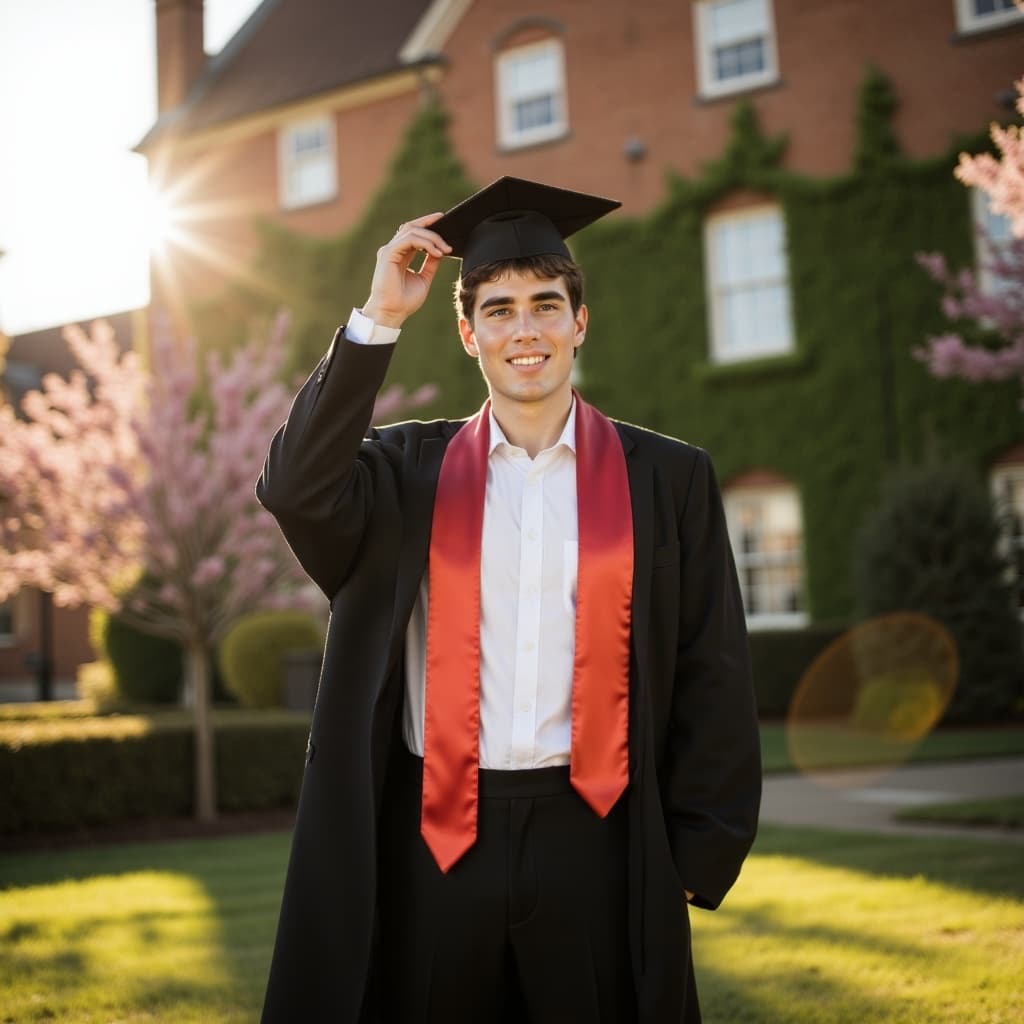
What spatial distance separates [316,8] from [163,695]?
13.1 metres

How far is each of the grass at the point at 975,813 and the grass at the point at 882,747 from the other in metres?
2.43

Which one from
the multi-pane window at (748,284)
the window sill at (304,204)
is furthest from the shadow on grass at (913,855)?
the window sill at (304,204)

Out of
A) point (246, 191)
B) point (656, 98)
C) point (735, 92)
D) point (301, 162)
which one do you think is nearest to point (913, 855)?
point (735, 92)

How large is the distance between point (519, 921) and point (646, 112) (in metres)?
16.4

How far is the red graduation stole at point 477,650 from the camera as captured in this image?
99.6 inches

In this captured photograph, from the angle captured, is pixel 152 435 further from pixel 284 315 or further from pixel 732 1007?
pixel 732 1007

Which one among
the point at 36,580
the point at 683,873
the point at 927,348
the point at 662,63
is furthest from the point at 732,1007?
the point at 662,63

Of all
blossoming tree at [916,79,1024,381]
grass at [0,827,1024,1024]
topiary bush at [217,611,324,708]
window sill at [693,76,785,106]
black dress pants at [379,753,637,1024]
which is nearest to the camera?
black dress pants at [379,753,637,1024]

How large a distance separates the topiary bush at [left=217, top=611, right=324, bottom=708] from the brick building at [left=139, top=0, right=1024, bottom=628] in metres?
5.53

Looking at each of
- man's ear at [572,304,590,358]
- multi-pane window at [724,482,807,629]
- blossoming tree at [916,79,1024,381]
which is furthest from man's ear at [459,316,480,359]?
multi-pane window at [724,482,807,629]

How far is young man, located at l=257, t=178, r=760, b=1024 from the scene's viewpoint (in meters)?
2.50

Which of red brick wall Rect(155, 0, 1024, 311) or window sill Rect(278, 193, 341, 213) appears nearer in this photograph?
red brick wall Rect(155, 0, 1024, 311)

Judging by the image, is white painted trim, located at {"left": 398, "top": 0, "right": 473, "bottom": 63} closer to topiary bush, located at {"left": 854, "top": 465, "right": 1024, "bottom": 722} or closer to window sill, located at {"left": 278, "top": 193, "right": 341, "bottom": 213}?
window sill, located at {"left": 278, "top": 193, "right": 341, "bottom": 213}

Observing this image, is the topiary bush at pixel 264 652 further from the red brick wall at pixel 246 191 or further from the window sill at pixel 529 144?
the window sill at pixel 529 144
